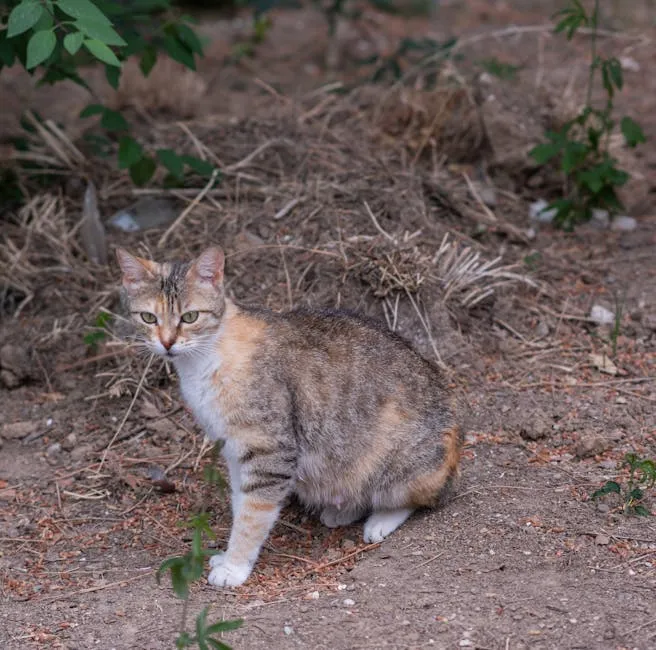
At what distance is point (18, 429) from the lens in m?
5.85

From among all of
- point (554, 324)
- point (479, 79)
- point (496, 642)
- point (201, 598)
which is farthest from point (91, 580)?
point (479, 79)

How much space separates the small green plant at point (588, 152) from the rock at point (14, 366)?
3624mm

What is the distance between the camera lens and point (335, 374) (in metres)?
4.73

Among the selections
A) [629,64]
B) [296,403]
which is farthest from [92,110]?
[629,64]

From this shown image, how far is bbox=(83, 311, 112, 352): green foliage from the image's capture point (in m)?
5.84

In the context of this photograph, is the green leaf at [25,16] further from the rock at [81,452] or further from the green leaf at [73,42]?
the rock at [81,452]

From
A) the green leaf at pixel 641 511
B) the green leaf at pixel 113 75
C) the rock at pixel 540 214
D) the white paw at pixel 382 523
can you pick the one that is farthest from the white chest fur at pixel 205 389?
the rock at pixel 540 214

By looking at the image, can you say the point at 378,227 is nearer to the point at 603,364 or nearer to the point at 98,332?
the point at 603,364

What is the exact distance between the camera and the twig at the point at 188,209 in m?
6.70

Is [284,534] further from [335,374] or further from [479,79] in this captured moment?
[479,79]

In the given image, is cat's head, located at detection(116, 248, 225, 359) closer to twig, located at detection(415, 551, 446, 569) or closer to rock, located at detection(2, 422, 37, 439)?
twig, located at detection(415, 551, 446, 569)

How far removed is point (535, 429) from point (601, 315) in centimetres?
136

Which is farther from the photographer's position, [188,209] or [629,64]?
[629,64]

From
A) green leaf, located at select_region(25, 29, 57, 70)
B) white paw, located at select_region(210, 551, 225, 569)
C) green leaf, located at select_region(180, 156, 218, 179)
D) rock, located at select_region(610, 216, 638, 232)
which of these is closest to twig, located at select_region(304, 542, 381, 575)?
white paw, located at select_region(210, 551, 225, 569)
